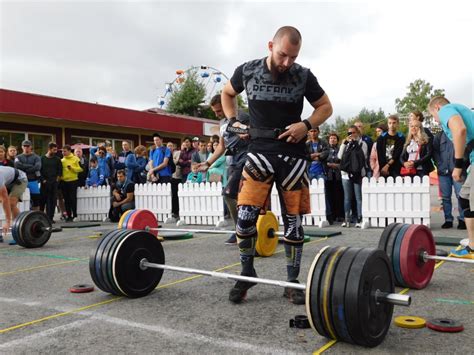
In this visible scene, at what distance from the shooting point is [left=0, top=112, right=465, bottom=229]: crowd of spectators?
7457mm

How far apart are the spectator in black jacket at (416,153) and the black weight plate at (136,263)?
534 cm

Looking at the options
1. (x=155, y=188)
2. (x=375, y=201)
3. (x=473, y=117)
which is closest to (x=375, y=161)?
(x=375, y=201)

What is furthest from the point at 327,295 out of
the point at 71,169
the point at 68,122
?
the point at 68,122

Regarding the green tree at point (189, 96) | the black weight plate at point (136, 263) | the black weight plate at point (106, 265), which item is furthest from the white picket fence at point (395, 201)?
the green tree at point (189, 96)

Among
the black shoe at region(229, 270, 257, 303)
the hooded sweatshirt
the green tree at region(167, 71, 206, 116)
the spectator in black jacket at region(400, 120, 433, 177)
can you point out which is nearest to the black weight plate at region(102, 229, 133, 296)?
the black shoe at region(229, 270, 257, 303)

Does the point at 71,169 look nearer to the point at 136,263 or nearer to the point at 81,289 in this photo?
the point at 81,289

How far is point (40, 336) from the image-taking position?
268cm

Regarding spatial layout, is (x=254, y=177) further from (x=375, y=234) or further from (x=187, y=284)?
(x=375, y=234)

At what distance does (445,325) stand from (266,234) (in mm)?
2604

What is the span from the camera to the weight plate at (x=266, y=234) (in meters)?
4.95

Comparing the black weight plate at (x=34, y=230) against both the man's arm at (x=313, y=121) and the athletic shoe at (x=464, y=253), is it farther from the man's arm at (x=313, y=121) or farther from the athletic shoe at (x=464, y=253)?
the athletic shoe at (x=464, y=253)

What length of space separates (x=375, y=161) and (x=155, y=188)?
5.01 meters

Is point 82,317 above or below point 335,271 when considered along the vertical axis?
below

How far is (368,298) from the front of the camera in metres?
2.32
